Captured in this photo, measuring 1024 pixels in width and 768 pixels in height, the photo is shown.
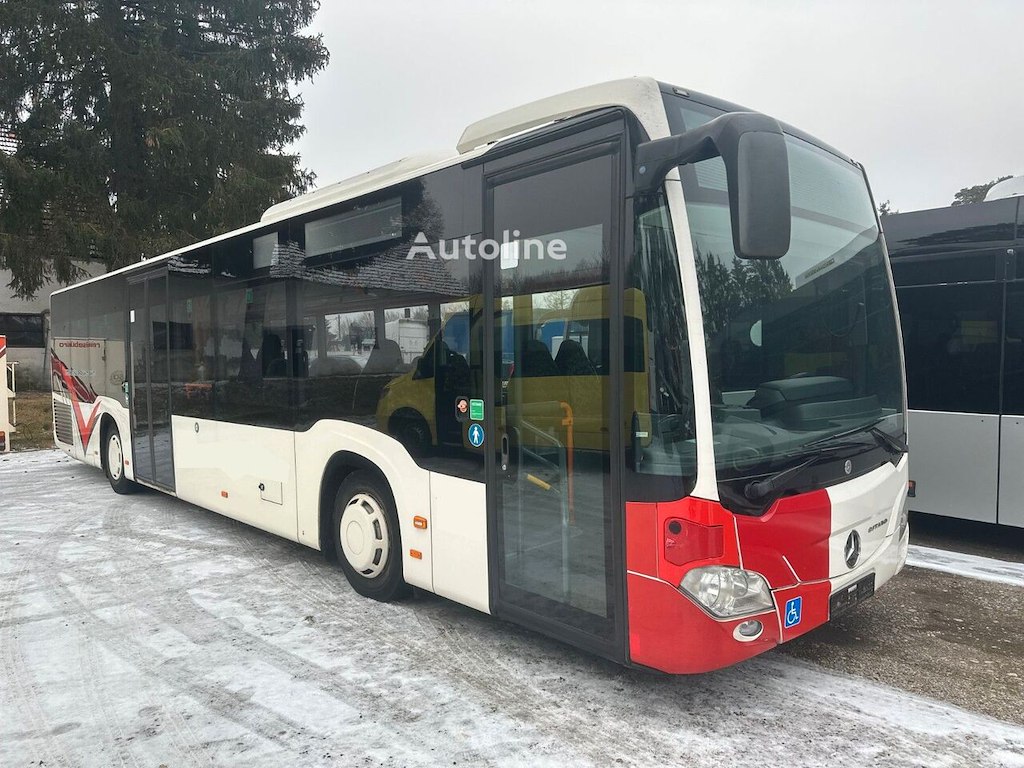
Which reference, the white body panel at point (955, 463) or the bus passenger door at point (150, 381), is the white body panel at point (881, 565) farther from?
the bus passenger door at point (150, 381)

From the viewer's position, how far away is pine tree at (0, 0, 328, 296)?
16.8m

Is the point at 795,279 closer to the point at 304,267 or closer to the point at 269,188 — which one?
the point at 304,267

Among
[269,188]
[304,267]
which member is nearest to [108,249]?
[269,188]

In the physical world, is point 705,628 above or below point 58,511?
above

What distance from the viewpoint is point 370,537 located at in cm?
483

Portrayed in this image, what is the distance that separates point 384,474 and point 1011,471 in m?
5.22

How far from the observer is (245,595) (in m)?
5.17

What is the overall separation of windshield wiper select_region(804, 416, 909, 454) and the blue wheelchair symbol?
0.76 m

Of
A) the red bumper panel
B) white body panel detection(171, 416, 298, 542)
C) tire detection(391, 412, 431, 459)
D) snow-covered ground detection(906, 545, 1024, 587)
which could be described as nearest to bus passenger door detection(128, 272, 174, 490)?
white body panel detection(171, 416, 298, 542)

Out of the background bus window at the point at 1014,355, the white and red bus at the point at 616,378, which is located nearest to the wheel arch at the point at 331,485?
the white and red bus at the point at 616,378

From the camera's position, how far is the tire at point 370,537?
4719 millimetres

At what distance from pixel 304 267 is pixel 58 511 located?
5.16 metres

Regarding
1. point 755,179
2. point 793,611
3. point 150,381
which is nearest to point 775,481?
point 793,611

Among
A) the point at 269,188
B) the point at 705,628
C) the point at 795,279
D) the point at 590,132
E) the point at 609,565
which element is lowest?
the point at 705,628
